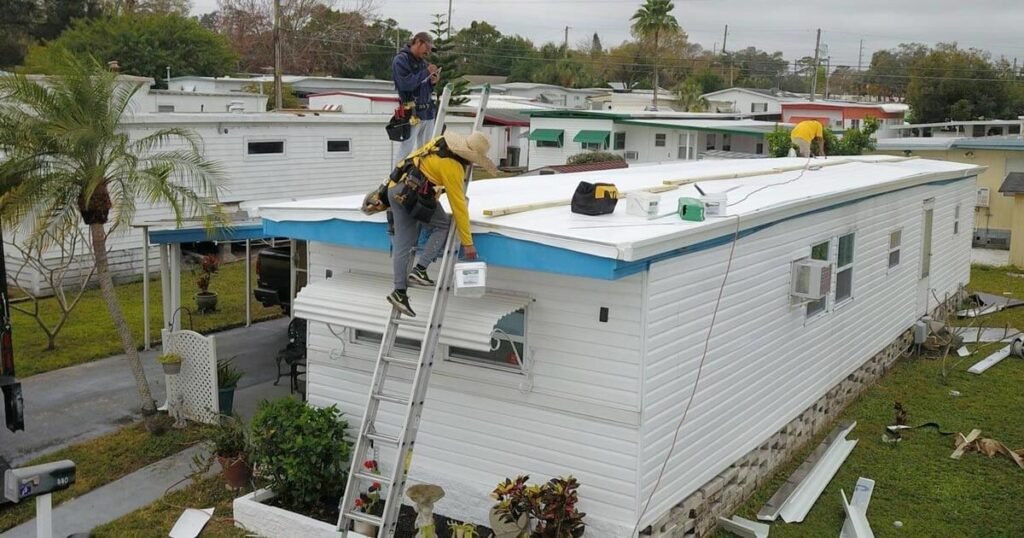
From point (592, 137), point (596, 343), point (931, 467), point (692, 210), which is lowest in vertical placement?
point (931, 467)

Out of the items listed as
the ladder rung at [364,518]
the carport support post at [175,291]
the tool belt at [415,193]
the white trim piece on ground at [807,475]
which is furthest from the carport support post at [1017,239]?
the ladder rung at [364,518]

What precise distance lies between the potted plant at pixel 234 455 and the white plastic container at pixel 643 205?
3892 mm

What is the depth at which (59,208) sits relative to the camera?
9.55 m

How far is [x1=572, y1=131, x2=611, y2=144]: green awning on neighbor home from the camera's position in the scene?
35312mm

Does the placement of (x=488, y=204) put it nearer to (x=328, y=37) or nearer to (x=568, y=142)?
(x=568, y=142)

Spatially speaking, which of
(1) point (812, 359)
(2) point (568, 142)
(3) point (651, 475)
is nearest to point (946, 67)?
(2) point (568, 142)

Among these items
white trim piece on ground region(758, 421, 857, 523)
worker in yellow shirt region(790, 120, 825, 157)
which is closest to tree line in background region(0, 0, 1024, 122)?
worker in yellow shirt region(790, 120, 825, 157)

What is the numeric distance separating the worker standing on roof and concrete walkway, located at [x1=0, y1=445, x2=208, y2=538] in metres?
3.63

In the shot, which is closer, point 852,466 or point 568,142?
point 852,466

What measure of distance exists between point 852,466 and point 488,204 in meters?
4.78

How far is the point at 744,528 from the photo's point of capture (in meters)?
8.32

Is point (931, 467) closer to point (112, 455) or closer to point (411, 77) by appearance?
point (411, 77)

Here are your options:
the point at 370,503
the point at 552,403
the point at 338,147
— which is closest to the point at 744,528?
the point at 552,403

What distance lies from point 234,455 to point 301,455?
107cm
